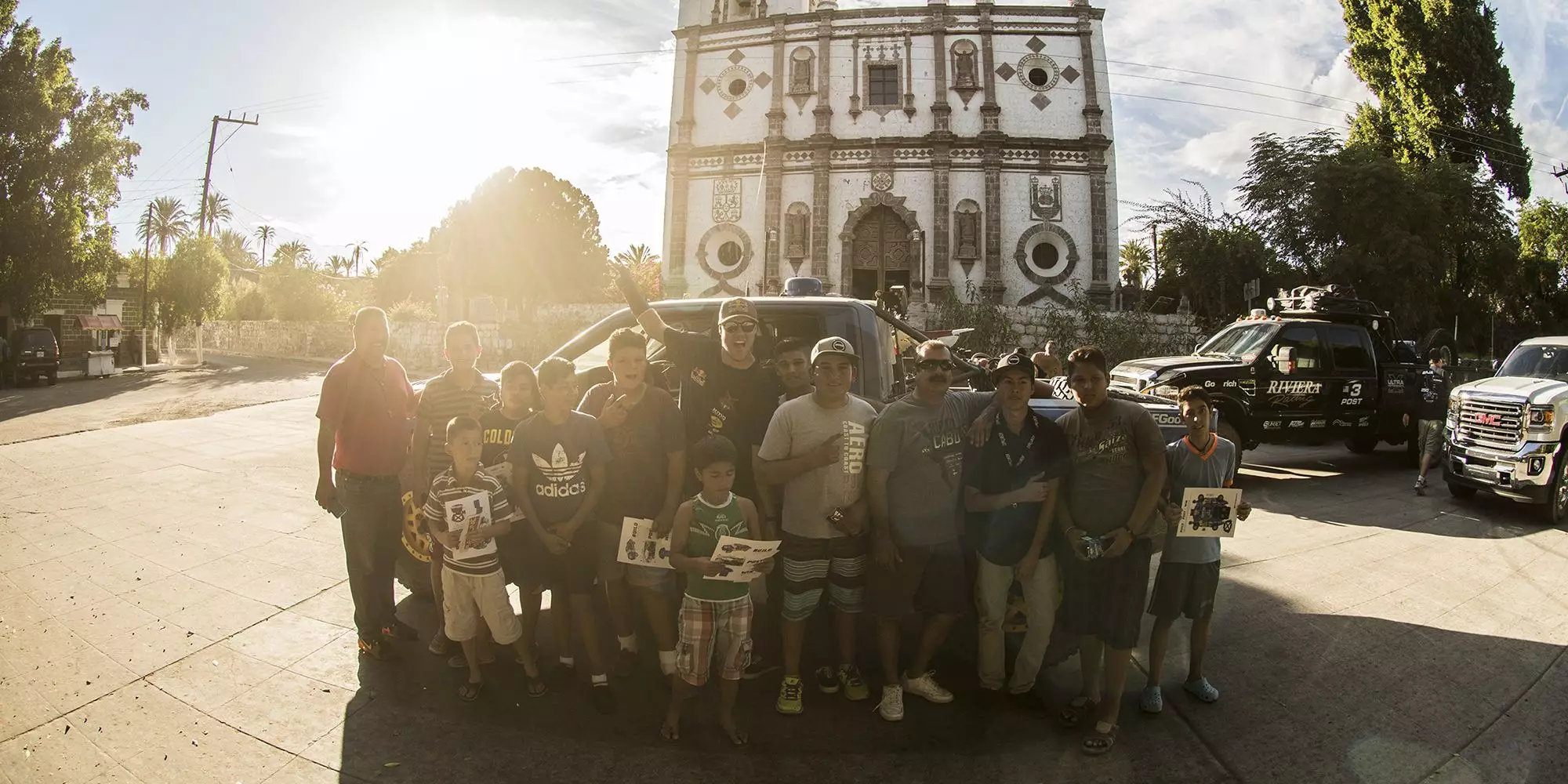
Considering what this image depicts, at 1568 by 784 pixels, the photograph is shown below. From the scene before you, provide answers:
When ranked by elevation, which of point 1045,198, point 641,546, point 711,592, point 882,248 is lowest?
point 711,592

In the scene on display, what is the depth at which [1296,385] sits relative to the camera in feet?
33.0

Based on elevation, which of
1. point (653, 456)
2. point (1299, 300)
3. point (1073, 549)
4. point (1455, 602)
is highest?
point (1299, 300)

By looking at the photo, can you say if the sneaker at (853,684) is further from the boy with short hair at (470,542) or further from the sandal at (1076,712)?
the boy with short hair at (470,542)

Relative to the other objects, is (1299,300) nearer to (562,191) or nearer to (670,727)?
(670,727)

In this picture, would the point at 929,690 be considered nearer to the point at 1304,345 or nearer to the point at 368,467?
the point at 368,467

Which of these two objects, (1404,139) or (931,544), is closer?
(931,544)

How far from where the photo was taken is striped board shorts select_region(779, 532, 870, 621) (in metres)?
3.63

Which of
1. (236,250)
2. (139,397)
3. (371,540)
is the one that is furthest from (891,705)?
(236,250)

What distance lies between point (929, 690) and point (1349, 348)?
32.5 ft

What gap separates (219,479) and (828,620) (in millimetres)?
7422

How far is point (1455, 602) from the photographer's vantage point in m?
5.36

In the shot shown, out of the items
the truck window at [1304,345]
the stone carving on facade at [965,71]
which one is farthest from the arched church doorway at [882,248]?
the truck window at [1304,345]

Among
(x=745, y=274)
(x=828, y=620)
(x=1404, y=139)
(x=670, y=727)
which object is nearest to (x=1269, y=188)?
(x=1404, y=139)

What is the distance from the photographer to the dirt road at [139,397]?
12945 millimetres
